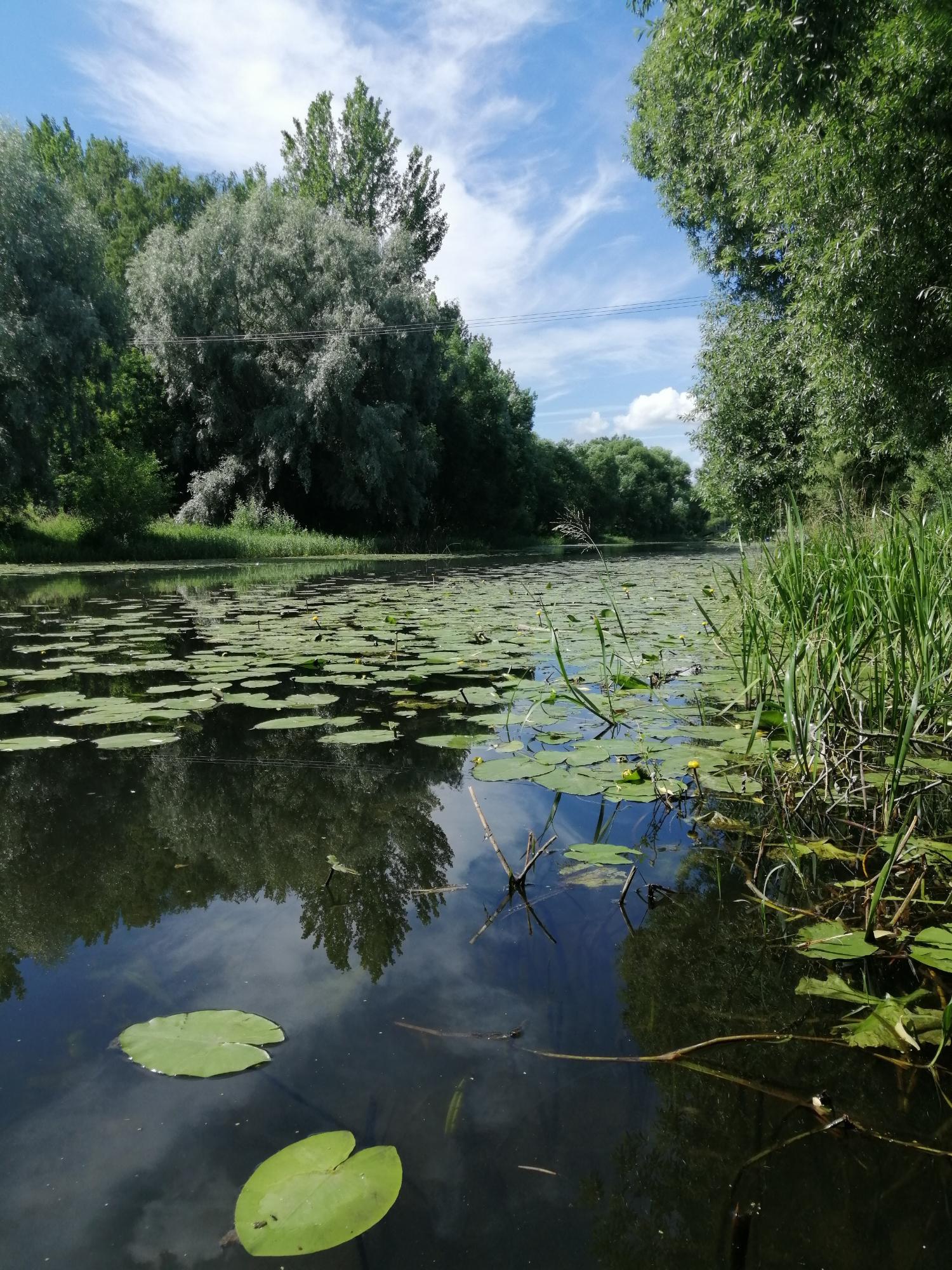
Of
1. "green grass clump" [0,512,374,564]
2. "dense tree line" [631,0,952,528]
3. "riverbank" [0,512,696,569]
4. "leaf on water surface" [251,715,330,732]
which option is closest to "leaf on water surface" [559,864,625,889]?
"leaf on water surface" [251,715,330,732]

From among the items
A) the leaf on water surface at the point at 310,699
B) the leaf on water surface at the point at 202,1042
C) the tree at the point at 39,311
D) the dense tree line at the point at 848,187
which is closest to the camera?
the leaf on water surface at the point at 202,1042

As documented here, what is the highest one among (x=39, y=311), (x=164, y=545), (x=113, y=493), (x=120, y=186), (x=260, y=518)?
(x=120, y=186)

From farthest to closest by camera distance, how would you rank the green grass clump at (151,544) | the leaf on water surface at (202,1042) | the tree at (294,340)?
the tree at (294,340) → the green grass clump at (151,544) → the leaf on water surface at (202,1042)

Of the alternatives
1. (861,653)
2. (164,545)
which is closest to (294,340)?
(164,545)

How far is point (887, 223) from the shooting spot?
7605 millimetres

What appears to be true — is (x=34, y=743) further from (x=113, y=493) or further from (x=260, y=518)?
(x=260, y=518)

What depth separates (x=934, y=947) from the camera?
123 centimetres

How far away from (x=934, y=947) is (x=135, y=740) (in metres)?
2.33

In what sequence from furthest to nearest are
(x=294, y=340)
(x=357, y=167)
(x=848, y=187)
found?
(x=357, y=167) → (x=294, y=340) → (x=848, y=187)

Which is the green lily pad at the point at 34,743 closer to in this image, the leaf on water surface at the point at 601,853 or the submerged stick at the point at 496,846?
the submerged stick at the point at 496,846

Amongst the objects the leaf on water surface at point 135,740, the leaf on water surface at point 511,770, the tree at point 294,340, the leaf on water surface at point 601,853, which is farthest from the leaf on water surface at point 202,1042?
the tree at point 294,340

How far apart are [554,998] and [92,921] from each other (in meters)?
0.87

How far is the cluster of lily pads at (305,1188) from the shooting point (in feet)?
2.45

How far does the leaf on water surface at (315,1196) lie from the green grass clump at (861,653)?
1.14 metres
